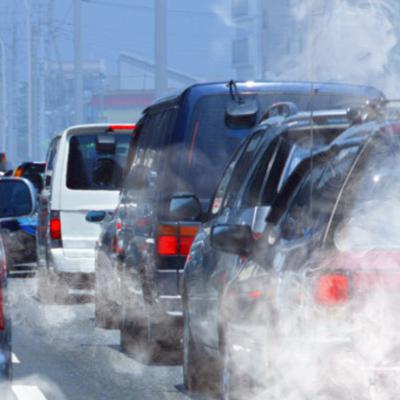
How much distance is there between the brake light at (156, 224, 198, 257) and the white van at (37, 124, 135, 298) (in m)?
4.74

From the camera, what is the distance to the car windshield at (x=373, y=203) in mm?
5570

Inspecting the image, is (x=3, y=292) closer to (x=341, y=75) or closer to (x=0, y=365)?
(x=0, y=365)

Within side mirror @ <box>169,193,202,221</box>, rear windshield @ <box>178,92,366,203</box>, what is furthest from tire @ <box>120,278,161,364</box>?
side mirror @ <box>169,193,202,221</box>

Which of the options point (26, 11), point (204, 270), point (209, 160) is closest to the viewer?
point (204, 270)

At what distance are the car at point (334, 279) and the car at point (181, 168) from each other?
2.84 metres

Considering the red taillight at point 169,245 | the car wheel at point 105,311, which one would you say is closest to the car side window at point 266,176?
the red taillight at point 169,245

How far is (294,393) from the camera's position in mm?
5828

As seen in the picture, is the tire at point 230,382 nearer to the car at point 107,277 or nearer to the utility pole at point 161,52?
the car at point 107,277

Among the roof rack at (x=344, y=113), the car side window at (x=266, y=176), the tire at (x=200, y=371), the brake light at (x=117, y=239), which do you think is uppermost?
the roof rack at (x=344, y=113)

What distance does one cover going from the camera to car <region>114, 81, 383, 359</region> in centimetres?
973

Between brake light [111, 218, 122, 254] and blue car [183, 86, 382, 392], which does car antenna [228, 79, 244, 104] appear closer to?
blue car [183, 86, 382, 392]

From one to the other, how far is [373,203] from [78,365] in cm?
538

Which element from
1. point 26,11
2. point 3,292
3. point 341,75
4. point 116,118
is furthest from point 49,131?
point 3,292

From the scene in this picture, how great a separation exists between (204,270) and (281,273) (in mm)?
2254
